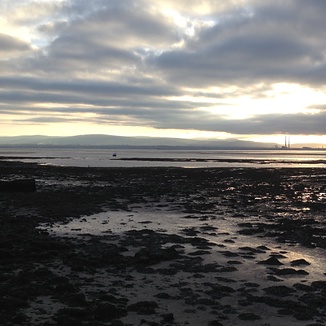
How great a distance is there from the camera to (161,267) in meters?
9.59

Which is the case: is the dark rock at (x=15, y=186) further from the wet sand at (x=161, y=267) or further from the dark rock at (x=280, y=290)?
the dark rock at (x=280, y=290)

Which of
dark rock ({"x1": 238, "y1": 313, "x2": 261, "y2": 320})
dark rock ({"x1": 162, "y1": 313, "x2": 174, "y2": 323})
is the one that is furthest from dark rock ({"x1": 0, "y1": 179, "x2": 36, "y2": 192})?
dark rock ({"x1": 238, "y1": 313, "x2": 261, "y2": 320})

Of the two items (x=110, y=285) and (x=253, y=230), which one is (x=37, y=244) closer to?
(x=110, y=285)

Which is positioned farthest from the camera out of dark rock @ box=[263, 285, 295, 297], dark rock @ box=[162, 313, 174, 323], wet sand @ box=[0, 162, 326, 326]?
dark rock @ box=[263, 285, 295, 297]

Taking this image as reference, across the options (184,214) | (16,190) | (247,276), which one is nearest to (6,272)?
(247,276)

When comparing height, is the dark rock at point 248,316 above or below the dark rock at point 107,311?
below

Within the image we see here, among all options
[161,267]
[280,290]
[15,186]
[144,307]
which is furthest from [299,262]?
[15,186]

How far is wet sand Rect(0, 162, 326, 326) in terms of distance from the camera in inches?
266

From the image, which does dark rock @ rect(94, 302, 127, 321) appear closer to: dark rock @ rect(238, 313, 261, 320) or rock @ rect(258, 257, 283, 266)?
dark rock @ rect(238, 313, 261, 320)

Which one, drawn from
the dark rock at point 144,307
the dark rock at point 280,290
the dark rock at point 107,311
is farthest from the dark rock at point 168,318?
the dark rock at point 280,290

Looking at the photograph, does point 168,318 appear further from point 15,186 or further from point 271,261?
point 15,186

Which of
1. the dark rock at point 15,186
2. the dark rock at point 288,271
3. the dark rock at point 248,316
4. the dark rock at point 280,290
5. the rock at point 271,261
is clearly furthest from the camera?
the dark rock at point 15,186

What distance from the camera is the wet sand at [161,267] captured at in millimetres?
6758

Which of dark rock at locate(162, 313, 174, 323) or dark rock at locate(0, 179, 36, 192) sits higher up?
dark rock at locate(0, 179, 36, 192)
